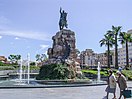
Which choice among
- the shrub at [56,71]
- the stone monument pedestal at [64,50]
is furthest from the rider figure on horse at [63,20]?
the shrub at [56,71]

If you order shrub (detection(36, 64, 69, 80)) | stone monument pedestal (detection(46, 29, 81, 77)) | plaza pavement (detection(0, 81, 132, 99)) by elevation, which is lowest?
plaza pavement (detection(0, 81, 132, 99))

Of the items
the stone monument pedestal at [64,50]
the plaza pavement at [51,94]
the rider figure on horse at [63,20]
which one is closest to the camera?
the plaza pavement at [51,94]

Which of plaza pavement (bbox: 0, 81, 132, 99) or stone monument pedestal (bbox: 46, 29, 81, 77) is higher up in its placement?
stone monument pedestal (bbox: 46, 29, 81, 77)

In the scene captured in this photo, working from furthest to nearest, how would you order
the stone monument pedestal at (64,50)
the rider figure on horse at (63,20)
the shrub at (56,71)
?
the rider figure on horse at (63,20)
the stone monument pedestal at (64,50)
the shrub at (56,71)

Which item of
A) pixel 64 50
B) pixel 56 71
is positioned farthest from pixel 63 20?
pixel 56 71

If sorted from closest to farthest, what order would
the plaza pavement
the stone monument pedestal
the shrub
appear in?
the plaza pavement < the shrub < the stone monument pedestal

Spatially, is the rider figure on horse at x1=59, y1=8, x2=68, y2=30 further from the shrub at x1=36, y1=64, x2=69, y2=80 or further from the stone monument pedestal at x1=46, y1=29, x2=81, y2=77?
the shrub at x1=36, y1=64, x2=69, y2=80

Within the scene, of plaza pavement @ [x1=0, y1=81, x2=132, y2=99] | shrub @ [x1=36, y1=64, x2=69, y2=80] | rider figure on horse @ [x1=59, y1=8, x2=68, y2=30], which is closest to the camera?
plaza pavement @ [x1=0, y1=81, x2=132, y2=99]

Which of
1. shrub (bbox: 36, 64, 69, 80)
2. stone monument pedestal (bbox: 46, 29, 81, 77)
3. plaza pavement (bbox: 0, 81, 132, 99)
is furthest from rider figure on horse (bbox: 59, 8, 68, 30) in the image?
plaza pavement (bbox: 0, 81, 132, 99)

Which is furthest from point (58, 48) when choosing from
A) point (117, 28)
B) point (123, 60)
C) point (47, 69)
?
point (123, 60)

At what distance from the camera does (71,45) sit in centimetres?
3259

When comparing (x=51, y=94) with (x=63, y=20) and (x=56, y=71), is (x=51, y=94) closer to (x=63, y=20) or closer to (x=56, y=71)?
(x=56, y=71)

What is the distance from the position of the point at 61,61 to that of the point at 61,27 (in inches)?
240

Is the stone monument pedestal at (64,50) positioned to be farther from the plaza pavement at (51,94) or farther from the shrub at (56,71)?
the plaza pavement at (51,94)
